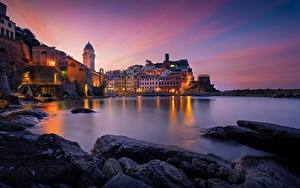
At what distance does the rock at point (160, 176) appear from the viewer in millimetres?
4684

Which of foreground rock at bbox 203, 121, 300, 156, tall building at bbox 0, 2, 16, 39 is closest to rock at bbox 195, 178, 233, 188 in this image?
foreground rock at bbox 203, 121, 300, 156

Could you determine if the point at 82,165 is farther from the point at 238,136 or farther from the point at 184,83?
the point at 184,83

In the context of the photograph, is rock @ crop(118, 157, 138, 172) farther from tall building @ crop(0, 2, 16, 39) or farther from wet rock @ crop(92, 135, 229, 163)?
tall building @ crop(0, 2, 16, 39)

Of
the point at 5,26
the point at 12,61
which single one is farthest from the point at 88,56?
the point at 12,61

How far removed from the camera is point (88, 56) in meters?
147

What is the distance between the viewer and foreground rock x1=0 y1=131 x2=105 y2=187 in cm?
445

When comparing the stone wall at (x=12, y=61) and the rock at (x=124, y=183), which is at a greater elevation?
the stone wall at (x=12, y=61)

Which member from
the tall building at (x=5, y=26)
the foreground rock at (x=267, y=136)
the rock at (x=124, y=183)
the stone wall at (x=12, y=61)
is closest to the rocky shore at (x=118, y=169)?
the rock at (x=124, y=183)

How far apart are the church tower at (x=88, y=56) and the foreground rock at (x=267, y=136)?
143749mm

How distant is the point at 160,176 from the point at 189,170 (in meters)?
1.28

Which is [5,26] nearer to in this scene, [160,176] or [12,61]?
A: [12,61]

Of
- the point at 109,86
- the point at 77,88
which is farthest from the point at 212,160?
the point at 109,86

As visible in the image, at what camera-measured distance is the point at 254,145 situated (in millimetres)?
10383

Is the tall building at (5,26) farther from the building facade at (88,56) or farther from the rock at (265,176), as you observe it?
the building facade at (88,56)
